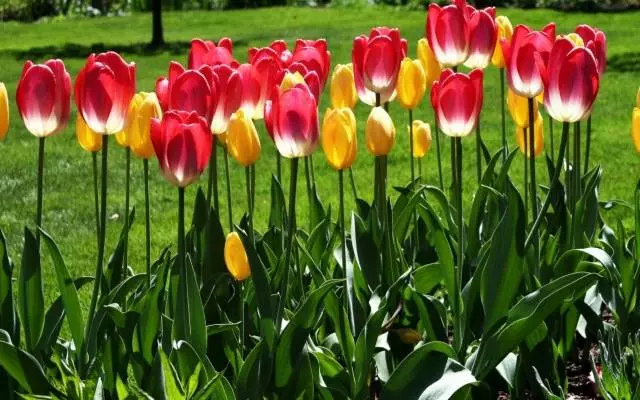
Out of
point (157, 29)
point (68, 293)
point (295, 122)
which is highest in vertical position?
point (295, 122)

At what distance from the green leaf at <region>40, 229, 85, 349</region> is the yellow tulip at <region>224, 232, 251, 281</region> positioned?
0.37m

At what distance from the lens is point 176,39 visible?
830 inches

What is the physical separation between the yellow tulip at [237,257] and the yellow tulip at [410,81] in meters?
0.81

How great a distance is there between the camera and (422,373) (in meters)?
2.73

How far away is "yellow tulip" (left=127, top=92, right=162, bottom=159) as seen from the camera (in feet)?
9.57

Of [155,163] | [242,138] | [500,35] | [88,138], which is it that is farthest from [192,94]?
[155,163]

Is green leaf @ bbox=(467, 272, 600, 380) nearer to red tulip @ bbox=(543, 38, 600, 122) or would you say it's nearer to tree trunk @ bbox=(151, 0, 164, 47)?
red tulip @ bbox=(543, 38, 600, 122)

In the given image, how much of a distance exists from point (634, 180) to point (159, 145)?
17.9 feet

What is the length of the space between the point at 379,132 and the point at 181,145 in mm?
523

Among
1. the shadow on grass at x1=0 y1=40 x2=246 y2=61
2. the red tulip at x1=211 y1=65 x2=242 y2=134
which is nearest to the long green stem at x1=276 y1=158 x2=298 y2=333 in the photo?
the red tulip at x1=211 y1=65 x2=242 y2=134

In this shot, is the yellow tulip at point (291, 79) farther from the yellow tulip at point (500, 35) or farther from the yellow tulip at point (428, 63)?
the yellow tulip at point (500, 35)

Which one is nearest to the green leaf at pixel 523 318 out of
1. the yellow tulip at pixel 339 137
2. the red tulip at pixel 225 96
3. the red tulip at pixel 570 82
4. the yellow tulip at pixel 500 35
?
the red tulip at pixel 570 82

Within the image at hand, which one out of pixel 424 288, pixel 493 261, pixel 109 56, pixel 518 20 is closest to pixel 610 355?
pixel 493 261

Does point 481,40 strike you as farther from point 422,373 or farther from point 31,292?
point 31,292
